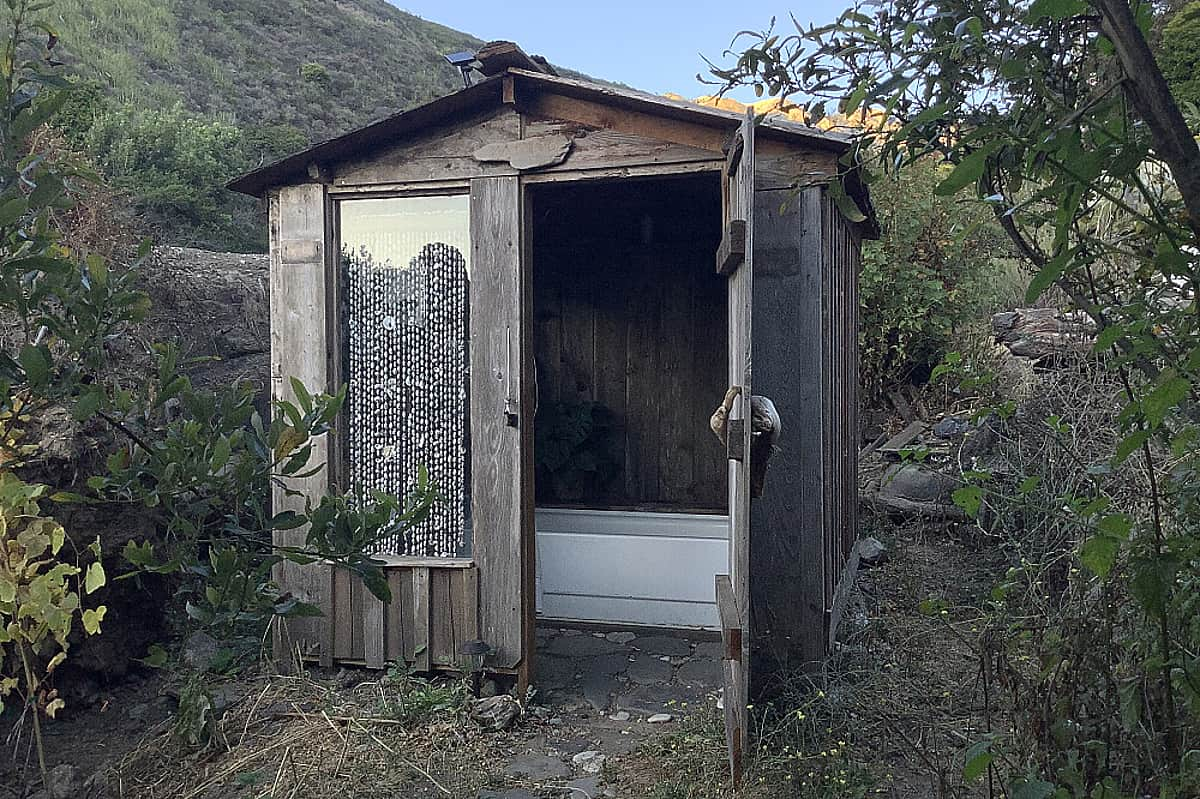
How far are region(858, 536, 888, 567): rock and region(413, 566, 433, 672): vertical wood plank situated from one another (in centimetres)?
292

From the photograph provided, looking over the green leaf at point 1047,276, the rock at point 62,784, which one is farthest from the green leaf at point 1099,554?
the rock at point 62,784

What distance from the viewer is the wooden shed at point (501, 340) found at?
11.6ft

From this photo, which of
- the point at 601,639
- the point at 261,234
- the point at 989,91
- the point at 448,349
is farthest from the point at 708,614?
the point at 261,234

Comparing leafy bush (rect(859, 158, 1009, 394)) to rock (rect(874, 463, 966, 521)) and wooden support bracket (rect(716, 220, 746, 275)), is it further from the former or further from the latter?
wooden support bracket (rect(716, 220, 746, 275))

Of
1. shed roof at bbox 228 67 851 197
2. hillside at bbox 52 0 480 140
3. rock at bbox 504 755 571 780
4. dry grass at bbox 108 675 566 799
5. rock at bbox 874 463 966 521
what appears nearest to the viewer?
dry grass at bbox 108 675 566 799

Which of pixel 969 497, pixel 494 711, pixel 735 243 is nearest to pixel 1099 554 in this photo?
pixel 969 497

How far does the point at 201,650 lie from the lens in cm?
408

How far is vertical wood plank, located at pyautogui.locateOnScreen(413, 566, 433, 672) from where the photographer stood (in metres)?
3.90

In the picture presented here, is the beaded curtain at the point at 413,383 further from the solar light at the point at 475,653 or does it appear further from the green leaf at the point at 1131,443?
the green leaf at the point at 1131,443

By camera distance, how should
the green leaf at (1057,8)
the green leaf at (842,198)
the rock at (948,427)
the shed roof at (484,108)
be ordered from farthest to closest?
the rock at (948,427)
the shed roof at (484,108)
the green leaf at (842,198)
the green leaf at (1057,8)

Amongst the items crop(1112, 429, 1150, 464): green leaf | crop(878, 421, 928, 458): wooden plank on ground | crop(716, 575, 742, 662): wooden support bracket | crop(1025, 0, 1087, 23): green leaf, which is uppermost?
crop(1025, 0, 1087, 23): green leaf

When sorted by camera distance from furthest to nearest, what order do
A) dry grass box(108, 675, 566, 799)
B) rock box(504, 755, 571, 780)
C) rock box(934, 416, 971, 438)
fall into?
rock box(934, 416, 971, 438) → rock box(504, 755, 571, 780) → dry grass box(108, 675, 566, 799)

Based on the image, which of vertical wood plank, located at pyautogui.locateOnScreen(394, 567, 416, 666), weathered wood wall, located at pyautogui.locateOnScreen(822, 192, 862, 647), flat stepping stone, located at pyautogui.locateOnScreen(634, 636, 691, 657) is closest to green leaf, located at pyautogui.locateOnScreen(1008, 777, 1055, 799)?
weathered wood wall, located at pyautogui.locateOnScreen(822, 192, 862, 647)

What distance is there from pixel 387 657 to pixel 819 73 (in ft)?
9.99
